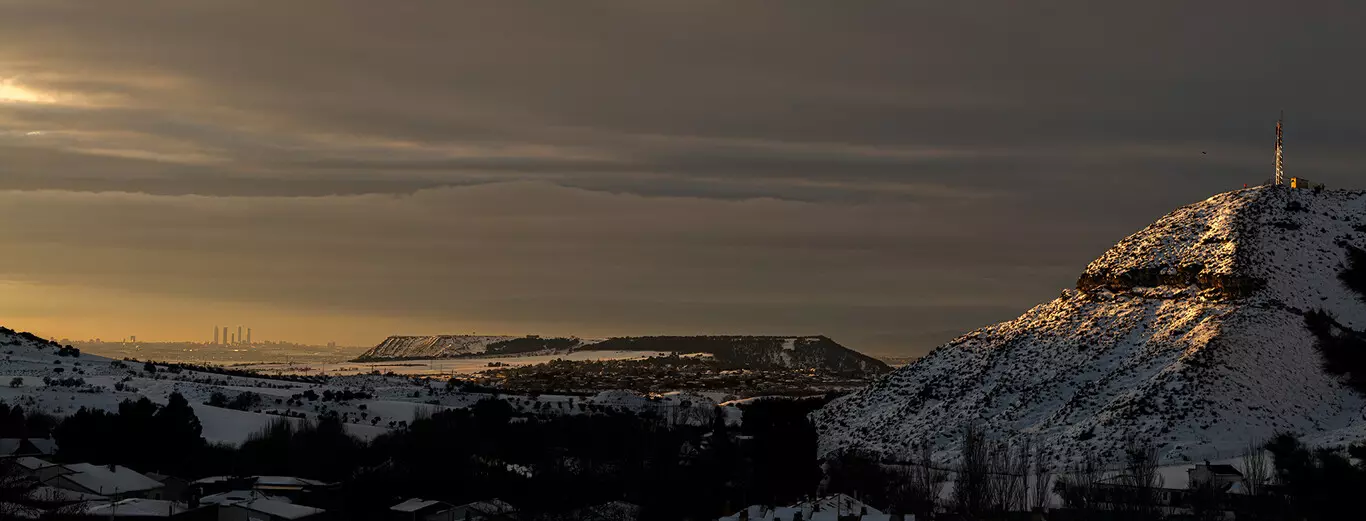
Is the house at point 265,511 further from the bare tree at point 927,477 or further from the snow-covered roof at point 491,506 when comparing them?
the bare tree at point 927,477

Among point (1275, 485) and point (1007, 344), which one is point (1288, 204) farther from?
point (1275, 485)

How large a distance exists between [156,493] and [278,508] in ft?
47.4

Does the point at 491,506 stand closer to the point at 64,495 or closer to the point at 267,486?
the point at 267,486

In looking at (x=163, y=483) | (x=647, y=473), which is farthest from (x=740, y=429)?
(x=163, y=483)

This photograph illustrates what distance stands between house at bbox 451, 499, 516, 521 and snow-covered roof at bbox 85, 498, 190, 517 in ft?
61.7

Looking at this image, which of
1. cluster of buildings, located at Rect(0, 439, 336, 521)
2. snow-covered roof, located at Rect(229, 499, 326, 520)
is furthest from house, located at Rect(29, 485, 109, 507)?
snow-covered roof, located at Rect(229, 499, 326, 520)

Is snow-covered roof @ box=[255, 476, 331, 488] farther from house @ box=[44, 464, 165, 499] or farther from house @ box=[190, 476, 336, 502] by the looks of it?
house @ box=[44, 464, 165, 499]

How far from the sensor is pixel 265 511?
321 ft

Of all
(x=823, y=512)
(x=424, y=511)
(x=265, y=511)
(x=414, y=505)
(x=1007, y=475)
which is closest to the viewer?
(x=265, y=511)

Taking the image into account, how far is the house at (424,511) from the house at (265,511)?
5434 mm

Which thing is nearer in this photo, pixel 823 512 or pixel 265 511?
pixel 265 511

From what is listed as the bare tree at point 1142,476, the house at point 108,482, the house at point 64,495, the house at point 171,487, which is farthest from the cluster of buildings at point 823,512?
the house at point 108,482

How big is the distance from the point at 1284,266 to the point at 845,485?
59498 mm

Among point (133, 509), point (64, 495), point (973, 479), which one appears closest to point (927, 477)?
point (973, 479)
